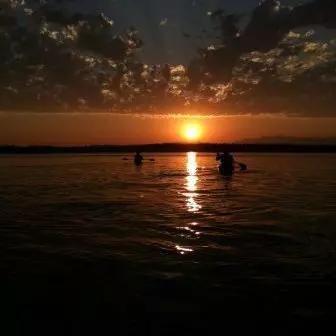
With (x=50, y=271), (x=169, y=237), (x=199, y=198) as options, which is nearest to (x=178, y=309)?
(x=50, y=271)

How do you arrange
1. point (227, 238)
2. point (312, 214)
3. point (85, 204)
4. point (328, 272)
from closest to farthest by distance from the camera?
point (328, 272) → point (227, 238) → point (312, 214) → point (85, 204)

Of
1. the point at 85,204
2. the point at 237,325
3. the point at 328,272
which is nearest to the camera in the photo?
the point at 237,325

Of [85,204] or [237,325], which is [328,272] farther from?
[85,204]

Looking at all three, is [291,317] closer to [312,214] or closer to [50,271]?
[50,271]

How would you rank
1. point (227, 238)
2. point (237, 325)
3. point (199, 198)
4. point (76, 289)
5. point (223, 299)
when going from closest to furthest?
1. point (237, 325)
2. point (223, 299)
3. point (76, 289)
4. point (227, 238)
5. point (199, 198)

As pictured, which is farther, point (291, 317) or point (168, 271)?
point (168, 271)

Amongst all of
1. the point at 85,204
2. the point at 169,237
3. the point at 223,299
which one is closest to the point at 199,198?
Result: the point at 85,204

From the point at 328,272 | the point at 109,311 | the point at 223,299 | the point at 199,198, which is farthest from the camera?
the point at 199,198

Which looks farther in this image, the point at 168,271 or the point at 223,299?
the point at 168,271

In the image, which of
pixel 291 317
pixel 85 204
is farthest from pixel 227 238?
pixel 85 204

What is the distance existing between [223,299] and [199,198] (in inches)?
812

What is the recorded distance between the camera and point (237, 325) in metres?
8.80

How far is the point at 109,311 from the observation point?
31.3ft

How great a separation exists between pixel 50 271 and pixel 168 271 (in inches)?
132
